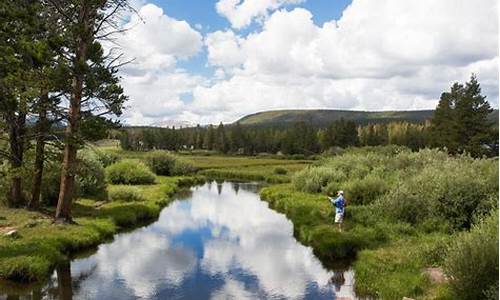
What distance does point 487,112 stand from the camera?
76.5m

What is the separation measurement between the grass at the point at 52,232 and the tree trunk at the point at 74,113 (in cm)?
181

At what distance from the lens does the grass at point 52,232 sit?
20828 millimetres

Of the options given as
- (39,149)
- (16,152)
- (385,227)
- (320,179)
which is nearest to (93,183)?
(16,152)

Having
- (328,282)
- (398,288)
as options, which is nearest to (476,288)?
(398,288)

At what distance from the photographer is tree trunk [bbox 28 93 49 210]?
28.5m

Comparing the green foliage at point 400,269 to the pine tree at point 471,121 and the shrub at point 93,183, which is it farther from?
the pine tree at point 471,121

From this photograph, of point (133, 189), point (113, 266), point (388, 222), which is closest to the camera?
point (113, 266)

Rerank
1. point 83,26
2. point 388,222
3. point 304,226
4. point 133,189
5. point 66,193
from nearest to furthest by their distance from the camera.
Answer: point 83,26 < point 66,193 < point 388,222 < point 304,226 < point 133,189

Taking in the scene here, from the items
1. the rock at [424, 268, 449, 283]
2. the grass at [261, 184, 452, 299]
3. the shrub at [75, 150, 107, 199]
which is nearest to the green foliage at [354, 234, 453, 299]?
the grass at [261, 184, 452, 299]

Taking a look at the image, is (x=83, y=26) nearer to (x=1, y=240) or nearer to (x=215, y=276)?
(x=1, y=240)

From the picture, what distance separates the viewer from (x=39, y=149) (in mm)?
30562

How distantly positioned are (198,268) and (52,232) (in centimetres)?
831

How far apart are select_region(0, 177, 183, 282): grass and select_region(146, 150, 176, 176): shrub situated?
3951 cm

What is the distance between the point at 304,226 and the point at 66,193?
14806 millimetres
